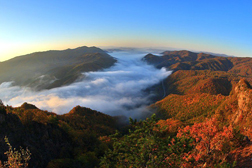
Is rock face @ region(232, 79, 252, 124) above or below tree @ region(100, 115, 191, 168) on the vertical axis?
below

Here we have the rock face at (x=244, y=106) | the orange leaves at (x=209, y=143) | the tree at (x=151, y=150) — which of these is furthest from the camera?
the rock face at (x=244, y=106)

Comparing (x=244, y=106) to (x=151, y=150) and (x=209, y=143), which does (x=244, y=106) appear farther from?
(x=151, y=150)

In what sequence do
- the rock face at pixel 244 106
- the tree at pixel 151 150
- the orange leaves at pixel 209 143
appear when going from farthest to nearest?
the rock face at pixel 244 106 < the orange leaves at pixel 209 143 < the tree at pixel 151 150

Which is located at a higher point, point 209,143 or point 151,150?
point 151,150

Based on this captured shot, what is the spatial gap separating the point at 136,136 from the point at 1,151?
18.6 metres

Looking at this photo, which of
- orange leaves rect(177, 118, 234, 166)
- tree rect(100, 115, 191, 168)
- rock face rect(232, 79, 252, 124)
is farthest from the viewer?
rock face rect(232, 79, 252, 124)

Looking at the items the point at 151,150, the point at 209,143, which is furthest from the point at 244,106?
the point at 151,150

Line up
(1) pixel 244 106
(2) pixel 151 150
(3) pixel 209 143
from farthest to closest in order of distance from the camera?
1. (1) pixel 244 106
2. (3) pixel 209 143
3. (2) pixel 151 150

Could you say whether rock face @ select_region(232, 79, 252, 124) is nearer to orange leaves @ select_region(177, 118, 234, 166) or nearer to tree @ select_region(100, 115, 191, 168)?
orange leaves @ select_region(177, 118, 234, 166)

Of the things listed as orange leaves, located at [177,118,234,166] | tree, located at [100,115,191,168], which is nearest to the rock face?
orange leaves, located at [177,118,234,166]

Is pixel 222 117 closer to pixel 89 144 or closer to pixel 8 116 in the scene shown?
pixel 89 144

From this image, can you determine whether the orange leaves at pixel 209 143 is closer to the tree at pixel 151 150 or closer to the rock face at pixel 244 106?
the tree at pixel 151 150

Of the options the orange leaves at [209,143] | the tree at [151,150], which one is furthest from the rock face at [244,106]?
the tree at [151,150]

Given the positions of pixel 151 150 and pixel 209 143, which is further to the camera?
pixel 209 143
